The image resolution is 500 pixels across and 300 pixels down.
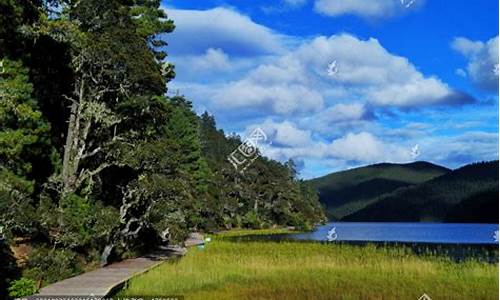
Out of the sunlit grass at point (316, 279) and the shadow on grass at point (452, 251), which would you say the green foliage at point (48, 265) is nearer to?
the sunlit grass at point (316, 279)

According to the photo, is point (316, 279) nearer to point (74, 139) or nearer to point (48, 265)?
point (48, 265)

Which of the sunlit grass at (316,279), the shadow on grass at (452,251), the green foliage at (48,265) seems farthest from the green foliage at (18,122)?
the shadow on grass at (452,251)

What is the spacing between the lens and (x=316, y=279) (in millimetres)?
26281

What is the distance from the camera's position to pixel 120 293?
21469mm

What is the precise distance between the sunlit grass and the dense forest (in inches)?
138

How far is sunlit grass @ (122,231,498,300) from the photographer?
22.2 meters

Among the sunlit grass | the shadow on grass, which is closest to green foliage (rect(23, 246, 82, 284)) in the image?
the sunlit grass

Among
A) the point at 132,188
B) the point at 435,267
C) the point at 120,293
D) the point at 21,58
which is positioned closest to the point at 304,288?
the point at 120,293

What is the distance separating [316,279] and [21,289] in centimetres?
1244

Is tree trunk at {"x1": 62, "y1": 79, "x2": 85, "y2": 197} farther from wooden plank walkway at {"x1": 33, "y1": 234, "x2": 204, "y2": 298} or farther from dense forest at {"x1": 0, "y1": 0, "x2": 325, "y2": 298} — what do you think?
wooden plank walkway at {"x1": 33, "y1": 234, "x2": 204, "y2": 298}

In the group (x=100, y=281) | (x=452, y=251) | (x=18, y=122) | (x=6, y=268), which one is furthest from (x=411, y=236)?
(x=6, y=268)

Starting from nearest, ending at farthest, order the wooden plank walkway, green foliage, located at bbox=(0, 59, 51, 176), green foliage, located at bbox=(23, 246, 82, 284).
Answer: the wooden plank walkway < green foliage, located at bbox=(0, 59, 51, 176) < green foliage, located at bbox=(23, 246, 82, 284)

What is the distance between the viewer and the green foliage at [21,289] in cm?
1864

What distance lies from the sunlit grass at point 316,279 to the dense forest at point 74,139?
350 centimetres
